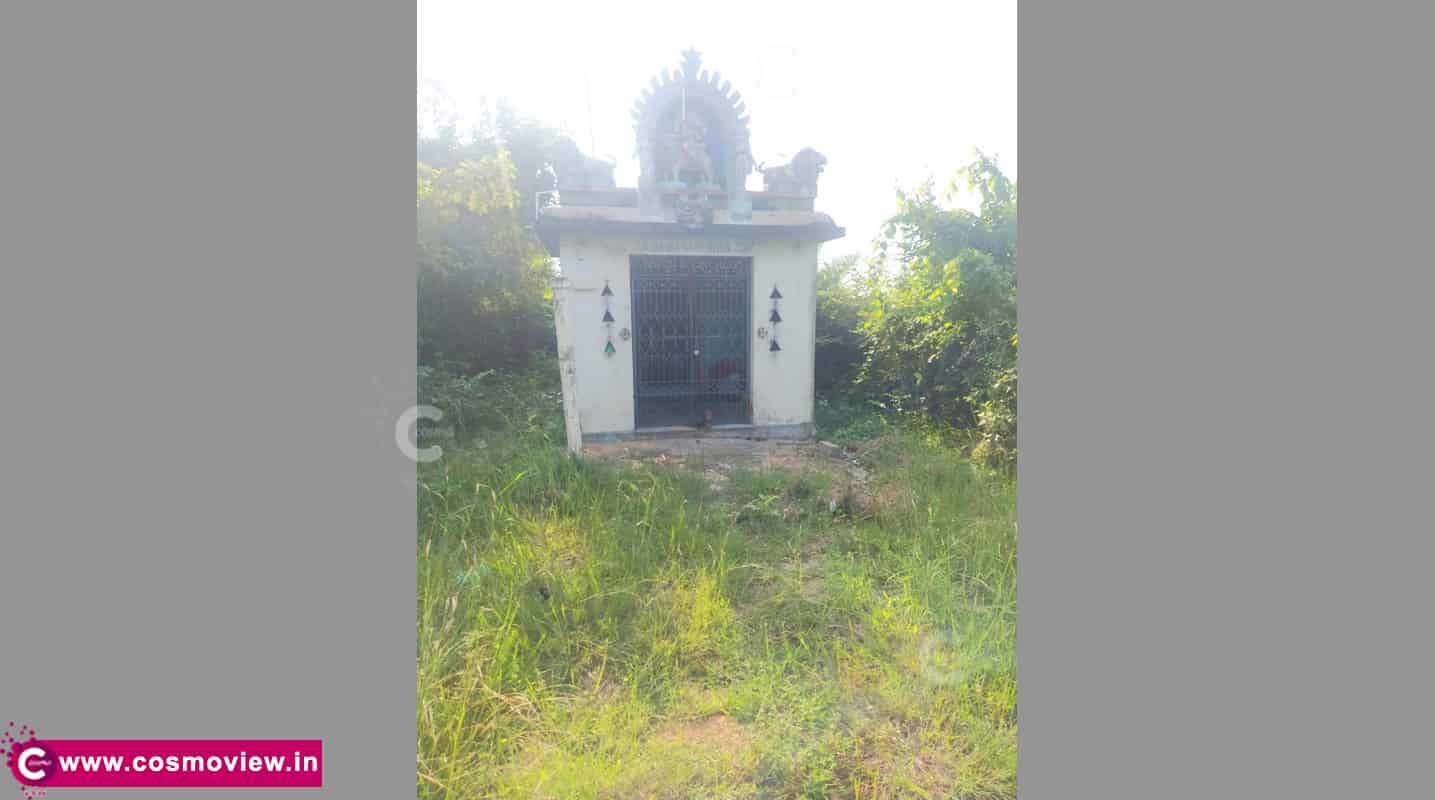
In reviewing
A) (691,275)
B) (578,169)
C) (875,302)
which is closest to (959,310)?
(875,302)

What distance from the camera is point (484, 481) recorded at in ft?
11.8

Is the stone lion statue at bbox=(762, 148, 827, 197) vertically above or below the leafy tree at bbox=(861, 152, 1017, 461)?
above

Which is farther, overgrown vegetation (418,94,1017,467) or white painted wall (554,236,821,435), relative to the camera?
white painted wall (554,236,821,435)

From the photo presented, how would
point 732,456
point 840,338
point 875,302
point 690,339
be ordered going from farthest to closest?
point 840,338 → point 875,302 → point 690,339 → point 732,456

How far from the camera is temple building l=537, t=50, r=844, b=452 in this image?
615 centimetres

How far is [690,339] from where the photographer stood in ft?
21.5

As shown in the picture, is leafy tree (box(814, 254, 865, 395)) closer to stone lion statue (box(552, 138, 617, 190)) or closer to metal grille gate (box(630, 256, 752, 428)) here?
metal grille gate (box(630, 256, 752, 428))

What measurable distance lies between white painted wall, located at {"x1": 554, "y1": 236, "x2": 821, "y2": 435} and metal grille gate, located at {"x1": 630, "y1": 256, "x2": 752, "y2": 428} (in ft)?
0.47

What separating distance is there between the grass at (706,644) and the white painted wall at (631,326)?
2.66 metres

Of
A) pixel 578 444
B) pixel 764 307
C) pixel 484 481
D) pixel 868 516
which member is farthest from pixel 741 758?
pixel 764 307

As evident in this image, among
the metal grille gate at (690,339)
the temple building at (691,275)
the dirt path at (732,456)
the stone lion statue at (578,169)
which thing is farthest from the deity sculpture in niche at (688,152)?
the dirt path at (732,456)

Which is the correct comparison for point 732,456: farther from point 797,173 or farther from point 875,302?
point 797,173

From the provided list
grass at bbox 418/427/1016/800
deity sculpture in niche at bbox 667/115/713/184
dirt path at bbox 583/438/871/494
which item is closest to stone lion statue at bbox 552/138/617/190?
deity sculpture in niche at bbox 667/115/713/184

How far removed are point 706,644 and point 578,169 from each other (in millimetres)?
5635
